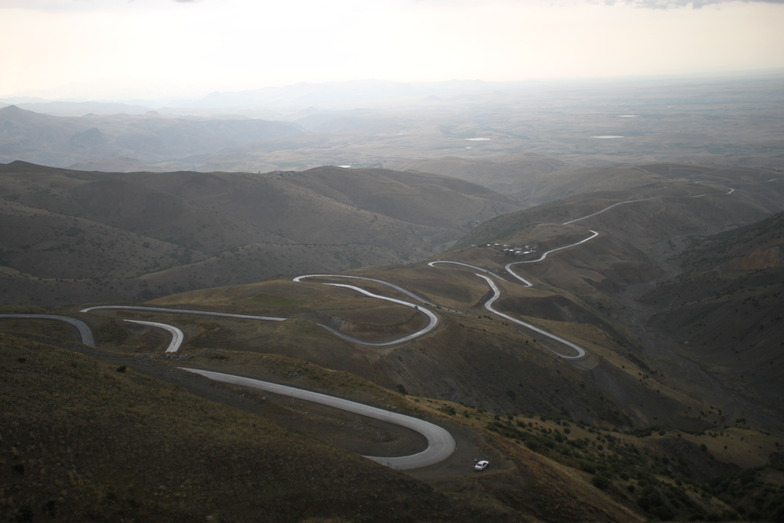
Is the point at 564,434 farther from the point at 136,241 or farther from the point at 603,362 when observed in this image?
the point at 136,241

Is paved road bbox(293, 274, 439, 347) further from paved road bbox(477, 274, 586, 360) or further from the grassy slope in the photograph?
the grassy slope

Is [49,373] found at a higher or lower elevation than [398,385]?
higher

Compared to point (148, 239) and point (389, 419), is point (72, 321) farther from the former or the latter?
point (148, 239)

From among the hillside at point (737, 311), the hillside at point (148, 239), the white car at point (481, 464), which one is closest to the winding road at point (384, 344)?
the white car at point (481, 464)

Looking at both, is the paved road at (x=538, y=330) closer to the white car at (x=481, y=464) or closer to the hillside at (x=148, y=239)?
the white car at (x=481, y=464)

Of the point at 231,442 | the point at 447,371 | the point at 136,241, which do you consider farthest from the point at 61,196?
the point at 231,442

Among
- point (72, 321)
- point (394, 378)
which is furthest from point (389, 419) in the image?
point (72, 321)

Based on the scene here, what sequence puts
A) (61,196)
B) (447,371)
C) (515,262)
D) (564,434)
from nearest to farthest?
(564,434)
(447,371)
(515,262)
(61,196)
